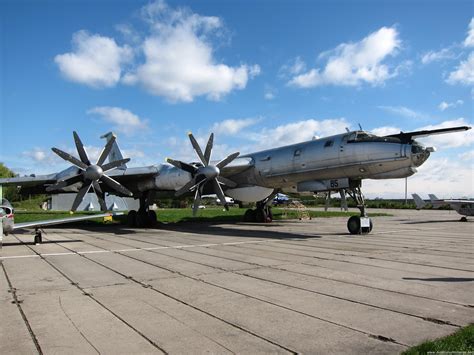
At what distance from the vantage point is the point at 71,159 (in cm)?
1656

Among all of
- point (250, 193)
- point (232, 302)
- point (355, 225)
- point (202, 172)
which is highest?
point (202, 172)

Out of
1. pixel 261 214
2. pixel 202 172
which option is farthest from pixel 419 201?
pixel 202 172

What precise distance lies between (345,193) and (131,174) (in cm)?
1040

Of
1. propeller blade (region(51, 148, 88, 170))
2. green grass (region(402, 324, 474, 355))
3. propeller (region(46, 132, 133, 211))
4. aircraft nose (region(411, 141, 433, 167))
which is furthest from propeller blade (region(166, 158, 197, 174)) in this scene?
green grass (region(402, 324, 474, 355))

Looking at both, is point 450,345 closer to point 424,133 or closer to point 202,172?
point 424,133

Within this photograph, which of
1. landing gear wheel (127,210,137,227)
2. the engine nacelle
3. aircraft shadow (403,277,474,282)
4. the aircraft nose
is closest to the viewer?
aircraft shadow (403,277,474,282)

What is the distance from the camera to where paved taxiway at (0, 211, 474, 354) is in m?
3.82

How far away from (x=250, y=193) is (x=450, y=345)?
54.5 ft

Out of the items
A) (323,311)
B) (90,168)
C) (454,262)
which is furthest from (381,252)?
(90,168)

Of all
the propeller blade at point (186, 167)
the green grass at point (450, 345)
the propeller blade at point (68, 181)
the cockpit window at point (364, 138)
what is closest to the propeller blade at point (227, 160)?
the propeller blade at point (186, 167)

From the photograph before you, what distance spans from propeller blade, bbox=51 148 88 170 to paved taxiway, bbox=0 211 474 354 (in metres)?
7.49

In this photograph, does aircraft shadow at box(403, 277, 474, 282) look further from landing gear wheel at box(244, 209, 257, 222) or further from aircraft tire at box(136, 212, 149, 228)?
landing gear wheel at box(244, 209, 257, 222)

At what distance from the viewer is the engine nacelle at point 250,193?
19766 mm

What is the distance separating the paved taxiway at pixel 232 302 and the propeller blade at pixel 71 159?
24.6 feet
